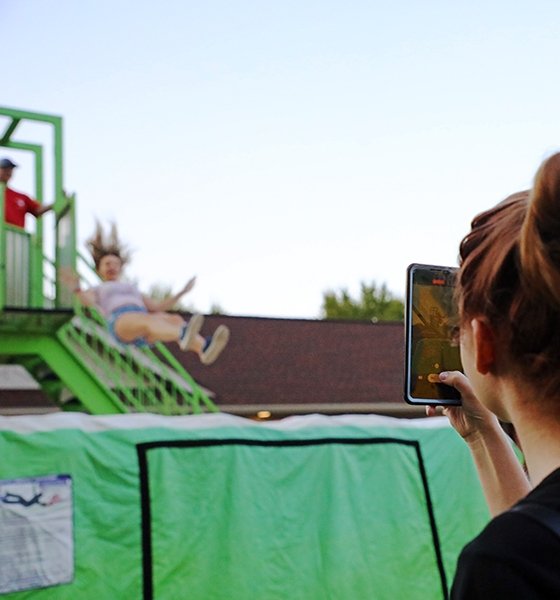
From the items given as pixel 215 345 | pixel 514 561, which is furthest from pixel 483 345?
pixel 215 345

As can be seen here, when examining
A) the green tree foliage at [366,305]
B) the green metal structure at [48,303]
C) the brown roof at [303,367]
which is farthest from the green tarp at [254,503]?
the green tree foliage at [366,305]

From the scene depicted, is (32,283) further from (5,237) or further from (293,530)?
(293,530)

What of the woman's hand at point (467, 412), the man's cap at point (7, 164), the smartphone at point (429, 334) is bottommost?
the woman's hand at point (467, 412)

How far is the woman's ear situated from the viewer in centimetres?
→ 97

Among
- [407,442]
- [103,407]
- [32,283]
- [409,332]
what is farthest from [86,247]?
[409,332]

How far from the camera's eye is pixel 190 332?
370 inches

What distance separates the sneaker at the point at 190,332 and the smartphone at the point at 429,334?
804 cm

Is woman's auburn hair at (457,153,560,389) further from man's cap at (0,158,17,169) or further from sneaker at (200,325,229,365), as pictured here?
sneaker at (200,325,229,365)

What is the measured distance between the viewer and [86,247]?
8789mm

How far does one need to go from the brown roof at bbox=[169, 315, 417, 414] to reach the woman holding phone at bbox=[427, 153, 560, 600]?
45.5ft

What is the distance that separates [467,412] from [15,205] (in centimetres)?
696

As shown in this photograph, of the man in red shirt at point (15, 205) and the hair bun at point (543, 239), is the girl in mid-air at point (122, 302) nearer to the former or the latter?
the man in red shirt at point (15, 205)

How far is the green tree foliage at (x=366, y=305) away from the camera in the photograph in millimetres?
42406

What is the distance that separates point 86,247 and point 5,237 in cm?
143
